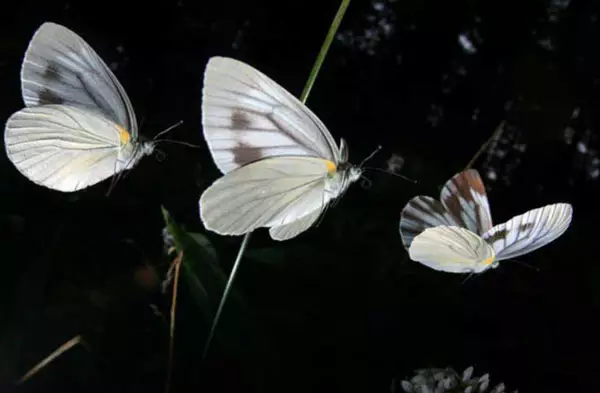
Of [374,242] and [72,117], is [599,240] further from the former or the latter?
[72,117]

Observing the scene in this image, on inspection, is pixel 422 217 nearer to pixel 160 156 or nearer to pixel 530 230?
pixel 530 230

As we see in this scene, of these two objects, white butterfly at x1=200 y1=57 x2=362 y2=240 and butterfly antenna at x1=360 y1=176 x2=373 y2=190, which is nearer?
white butterfly at x1=200 y1=57 x2=362 y2=240

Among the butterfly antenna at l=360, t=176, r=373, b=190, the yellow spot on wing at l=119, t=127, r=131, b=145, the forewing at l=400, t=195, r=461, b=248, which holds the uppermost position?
the yellow spot on wing at l=119, t=127, r=131, b=145

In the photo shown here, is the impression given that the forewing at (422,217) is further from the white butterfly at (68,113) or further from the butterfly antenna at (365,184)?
the white butterfly at (68,113)

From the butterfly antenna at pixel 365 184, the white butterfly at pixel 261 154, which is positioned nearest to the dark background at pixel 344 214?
the butterfly antenna at pixel 365 184

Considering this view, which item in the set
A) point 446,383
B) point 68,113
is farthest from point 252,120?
point 446,383

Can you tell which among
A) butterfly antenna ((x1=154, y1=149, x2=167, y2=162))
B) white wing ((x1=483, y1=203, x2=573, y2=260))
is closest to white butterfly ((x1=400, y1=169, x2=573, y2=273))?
white wing ((x1=483, y1=203, x2=573, y2=260))

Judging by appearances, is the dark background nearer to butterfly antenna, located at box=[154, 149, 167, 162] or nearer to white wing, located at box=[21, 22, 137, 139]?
butterfly antenna, located at box=[154, 149, 167, 162]
